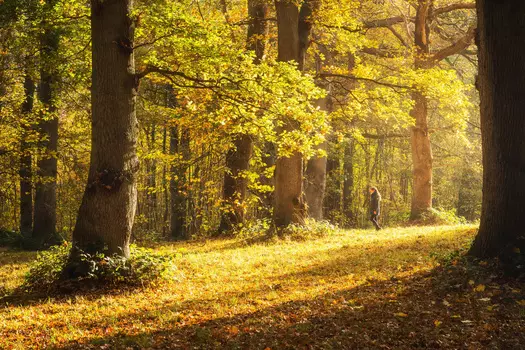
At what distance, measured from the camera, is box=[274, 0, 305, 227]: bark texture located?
16281 mm

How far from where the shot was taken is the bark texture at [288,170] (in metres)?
16.3

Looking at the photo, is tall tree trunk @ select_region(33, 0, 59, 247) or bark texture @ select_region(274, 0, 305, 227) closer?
bark texture @ select_region(274, 0, 305, 227)

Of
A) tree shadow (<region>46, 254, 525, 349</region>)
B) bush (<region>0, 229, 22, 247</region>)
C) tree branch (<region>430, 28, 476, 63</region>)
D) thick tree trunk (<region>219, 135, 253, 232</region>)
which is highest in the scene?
tree branch (<region>430, 28, 476, 63</region>)

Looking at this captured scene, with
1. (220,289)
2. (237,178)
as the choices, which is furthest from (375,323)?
(237,178)

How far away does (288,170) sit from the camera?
1648 centimetres

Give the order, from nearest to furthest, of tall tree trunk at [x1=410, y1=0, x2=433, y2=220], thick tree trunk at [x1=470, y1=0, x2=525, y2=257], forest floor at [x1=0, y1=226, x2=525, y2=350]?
forest floor at [x1=0, y1=226, x2=525, y2=350]
thick tree trunk at [x1=470, y1=0, x2=525, y2=257]
tall tree trunk at [x1=410, y1=0, x2=433, y2=220]

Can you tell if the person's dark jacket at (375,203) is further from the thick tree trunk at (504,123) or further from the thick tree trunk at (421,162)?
the thick tree trunk at (504,123)

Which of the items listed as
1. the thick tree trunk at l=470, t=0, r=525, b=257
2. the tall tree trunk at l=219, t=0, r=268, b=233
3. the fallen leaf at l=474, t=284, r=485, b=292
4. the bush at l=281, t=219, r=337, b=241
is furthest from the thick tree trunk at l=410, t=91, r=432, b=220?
the fallen leaf at l=474, t=284, r=485, b=292

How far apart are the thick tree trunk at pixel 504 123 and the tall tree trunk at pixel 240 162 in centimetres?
992

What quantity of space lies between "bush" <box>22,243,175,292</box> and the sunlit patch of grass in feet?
0.99

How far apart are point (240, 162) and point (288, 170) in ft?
9.28

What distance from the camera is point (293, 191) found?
16500 millimetres

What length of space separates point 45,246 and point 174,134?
7611 millimetres

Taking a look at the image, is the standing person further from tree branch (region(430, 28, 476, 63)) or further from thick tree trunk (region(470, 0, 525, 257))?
thick tree trunk (region(470, 0, 525, 257))
